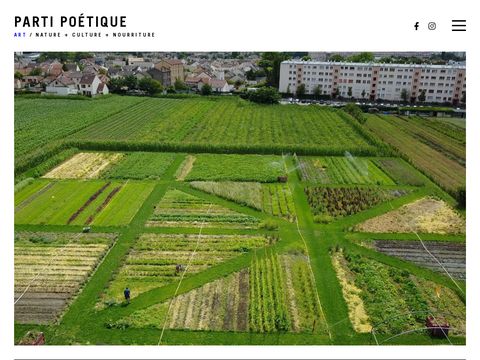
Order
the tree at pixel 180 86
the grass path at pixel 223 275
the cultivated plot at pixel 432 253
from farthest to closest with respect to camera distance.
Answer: the tree at pixel 180 86, the cultivated plot at pixel 432 253, the grass path at pixel 223 275

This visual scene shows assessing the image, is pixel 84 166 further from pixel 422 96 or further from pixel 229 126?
pixel 422 96

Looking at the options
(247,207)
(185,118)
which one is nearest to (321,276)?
(247,207)

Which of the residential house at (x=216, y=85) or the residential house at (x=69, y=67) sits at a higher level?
the residential house at (x=69, y=67)

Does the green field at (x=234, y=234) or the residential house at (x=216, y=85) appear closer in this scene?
the green field at (x=234, y=234)

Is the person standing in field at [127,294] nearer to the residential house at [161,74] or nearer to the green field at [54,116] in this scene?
the green field at [54,116]

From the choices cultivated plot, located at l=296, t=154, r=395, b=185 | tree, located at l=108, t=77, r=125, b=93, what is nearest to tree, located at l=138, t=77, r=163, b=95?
tree, located at l=108, t=77, r=125, b=93

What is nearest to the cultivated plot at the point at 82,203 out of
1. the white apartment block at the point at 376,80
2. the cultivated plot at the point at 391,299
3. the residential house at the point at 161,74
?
the cultivated plot at the point at 391,299

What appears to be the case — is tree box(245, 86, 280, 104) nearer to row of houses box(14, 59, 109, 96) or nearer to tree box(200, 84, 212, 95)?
tree box(200, 84, 212, 95)
